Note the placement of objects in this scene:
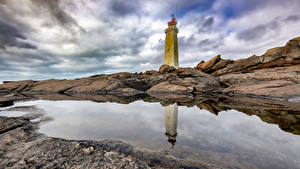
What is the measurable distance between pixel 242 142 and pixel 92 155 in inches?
94.0

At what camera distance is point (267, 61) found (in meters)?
14.4

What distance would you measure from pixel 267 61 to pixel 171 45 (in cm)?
1785

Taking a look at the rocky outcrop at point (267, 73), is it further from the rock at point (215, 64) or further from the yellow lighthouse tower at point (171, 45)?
the yellow lighthouse tower at point (171, 45)

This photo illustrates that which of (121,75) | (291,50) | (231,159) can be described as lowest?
(231,159)

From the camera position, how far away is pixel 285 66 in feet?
43.0

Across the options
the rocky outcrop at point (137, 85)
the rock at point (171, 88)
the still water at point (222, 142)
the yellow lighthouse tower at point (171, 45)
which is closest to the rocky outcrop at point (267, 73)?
the rocky outcrop at point (137, 85)

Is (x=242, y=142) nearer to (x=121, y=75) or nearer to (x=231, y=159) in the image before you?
(x=231, y=159)

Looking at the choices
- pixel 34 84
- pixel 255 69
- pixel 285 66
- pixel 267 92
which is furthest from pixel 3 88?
pixel 285 66

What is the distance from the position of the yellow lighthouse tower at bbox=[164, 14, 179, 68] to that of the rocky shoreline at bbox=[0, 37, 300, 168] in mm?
7822

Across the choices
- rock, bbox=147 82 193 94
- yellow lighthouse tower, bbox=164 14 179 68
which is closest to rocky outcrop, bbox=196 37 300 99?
rock, bbox=147 82 193 94

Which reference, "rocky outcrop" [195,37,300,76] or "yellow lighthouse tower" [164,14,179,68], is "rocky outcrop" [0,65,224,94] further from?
"yellow lighthouse tower" [164,14,179,68]

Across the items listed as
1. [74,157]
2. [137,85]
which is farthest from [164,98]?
[137,85]

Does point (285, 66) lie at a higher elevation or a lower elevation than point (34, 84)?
higher

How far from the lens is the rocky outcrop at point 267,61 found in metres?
12.9
